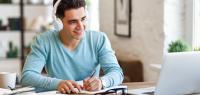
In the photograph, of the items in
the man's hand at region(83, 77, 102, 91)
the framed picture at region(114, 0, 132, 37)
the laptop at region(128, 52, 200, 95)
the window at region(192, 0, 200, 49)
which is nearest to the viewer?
the laptop at region(128, 52, 200, 95)

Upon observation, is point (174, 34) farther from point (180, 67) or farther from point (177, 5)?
point (180, 67)

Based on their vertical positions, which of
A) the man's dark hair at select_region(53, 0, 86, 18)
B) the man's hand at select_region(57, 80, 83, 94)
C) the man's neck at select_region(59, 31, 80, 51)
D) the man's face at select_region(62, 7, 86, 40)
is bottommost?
the man's hand at select_region(57, 80, 83, 94)

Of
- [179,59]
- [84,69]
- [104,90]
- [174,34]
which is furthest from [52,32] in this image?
[174,34]

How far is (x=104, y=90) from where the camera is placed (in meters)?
2.14

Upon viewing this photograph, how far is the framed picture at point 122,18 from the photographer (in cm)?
A: 442

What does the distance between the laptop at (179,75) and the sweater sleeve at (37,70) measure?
1.59 ft

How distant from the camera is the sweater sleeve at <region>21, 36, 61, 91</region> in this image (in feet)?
7.31

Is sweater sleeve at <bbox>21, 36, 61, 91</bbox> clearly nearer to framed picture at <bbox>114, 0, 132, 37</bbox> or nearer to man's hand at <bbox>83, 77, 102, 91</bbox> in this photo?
man's hand at <bbox>83, 77, 102, 91</bbox>

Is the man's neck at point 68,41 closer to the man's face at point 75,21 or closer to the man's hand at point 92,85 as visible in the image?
the man's face at point 75,21

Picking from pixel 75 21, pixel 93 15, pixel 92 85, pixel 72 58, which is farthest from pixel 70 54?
pixel 93 15

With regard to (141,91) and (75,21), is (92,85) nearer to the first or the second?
(141,91)

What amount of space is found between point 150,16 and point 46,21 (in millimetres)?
1906

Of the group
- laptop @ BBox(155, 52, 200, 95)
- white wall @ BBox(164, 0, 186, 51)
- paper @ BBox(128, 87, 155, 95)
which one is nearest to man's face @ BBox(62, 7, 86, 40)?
paper @ BBox(128, 87, 155, 95)

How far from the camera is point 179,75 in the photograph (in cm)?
207
